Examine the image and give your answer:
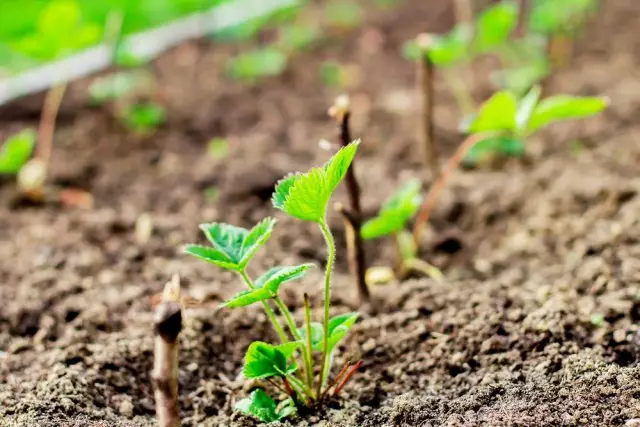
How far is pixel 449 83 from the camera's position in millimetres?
3055

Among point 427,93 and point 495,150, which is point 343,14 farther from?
point 427,93

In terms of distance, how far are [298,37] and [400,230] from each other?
72.6 inches

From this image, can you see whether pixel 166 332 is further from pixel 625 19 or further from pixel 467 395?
pixel 625 19

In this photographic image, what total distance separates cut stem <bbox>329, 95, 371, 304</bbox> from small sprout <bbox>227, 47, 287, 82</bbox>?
1595 millimetres

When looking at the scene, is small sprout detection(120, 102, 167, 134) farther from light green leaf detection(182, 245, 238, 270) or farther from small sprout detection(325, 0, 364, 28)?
light green leaf detection(182, 245, 238, 270)

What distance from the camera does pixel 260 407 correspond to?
1.27 meters

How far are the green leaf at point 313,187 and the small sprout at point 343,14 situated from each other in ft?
8.71

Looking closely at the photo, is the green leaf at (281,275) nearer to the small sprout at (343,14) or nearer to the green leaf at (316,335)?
the green leaf at (316,335)

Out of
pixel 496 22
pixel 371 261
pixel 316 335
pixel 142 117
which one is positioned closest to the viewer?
pixel 316 335

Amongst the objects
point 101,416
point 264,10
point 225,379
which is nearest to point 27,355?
point 101,416

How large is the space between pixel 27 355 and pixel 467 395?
853 millimetres

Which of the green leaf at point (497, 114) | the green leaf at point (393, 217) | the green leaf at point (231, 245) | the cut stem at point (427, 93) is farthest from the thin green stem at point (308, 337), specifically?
the cut stem at point (427, 93)

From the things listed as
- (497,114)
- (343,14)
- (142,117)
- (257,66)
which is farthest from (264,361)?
(343,14)

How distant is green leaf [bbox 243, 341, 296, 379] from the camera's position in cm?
121
